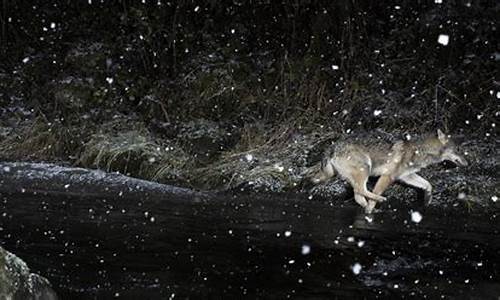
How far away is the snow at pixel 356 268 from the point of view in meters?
6.86

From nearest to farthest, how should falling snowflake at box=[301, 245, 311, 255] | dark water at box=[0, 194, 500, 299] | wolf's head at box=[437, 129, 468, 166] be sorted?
dark water at box=[0, 194, 500, 299] → falling snowflake at box=[301, 245, 311, 255] → wolf's head at box=[437, 129, 468, 166]

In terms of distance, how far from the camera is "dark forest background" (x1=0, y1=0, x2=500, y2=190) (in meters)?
13.4

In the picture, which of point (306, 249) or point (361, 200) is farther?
point (361, 200)

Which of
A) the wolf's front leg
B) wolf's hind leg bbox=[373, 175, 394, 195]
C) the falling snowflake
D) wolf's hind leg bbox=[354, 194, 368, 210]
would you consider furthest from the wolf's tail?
the falling snowflake

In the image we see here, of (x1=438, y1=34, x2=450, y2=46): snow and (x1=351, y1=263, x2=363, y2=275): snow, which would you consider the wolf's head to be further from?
(x1=438, y1=34, x2=450, y2=46): snow

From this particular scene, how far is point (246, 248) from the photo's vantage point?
7637mm

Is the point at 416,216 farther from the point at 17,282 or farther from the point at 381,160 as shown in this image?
the point at 17,282

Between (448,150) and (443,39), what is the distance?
4394mm

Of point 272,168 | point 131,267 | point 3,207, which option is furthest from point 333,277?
point 272,168

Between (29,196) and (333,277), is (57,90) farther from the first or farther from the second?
(333,277)

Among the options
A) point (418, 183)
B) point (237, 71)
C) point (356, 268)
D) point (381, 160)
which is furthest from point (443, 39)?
point (356, 268)

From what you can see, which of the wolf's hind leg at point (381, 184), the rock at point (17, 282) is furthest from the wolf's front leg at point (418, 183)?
the rock at point (17, 282)

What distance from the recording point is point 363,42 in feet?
47.5

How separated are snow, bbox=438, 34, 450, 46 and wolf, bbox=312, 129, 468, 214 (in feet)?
13.6
